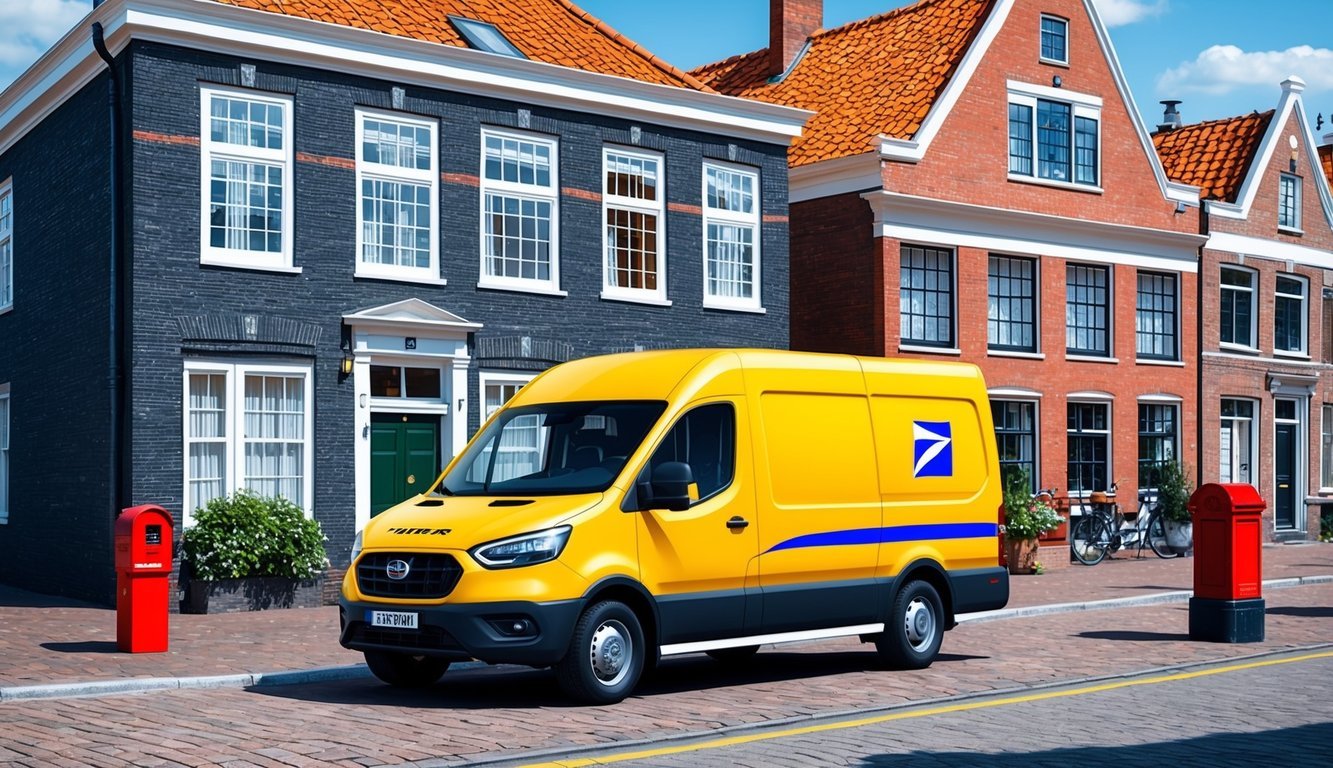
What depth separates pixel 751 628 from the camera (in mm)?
11758

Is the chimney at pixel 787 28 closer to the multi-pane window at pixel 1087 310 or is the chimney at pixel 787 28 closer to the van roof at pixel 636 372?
the multi-pane window at pixel 1087 310

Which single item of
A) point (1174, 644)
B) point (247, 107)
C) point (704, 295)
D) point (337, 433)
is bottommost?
point (1174, 644)

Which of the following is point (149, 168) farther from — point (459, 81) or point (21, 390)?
point (21, 390)

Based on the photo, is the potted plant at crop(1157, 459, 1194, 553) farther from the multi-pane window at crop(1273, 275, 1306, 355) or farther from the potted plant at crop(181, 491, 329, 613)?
the potted plant at crop(181, 491, 329, 613)

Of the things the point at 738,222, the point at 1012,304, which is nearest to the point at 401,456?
the point at 738,222

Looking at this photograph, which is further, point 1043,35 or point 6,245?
point 1043,35

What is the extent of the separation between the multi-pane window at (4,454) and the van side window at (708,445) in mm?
16890

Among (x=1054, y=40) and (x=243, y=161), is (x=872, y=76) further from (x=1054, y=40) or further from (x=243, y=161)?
(x=243, y=161)

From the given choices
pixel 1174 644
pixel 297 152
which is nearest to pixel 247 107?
pixel 297 152

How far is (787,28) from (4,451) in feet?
56.9

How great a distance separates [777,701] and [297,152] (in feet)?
39.6

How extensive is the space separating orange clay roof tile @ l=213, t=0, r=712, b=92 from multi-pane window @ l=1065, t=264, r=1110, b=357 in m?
9.84

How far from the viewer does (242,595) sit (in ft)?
61.3

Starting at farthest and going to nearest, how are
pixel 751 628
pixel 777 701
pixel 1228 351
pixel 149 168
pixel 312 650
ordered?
pixel 1228 351 < pixel 149 168 < pixel 312 650 < pixel 751 628 < pixel 777 701
